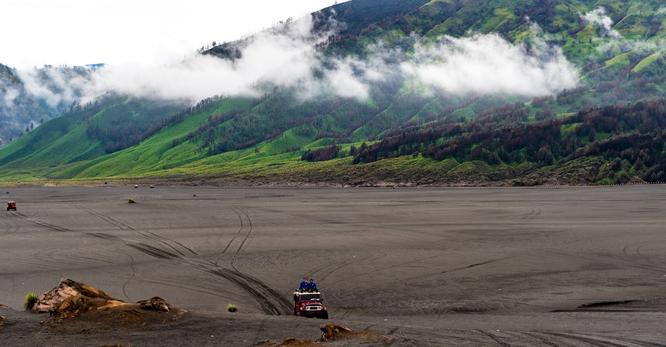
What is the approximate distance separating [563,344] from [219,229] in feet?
191

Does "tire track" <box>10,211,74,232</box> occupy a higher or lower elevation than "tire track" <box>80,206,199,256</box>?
higher

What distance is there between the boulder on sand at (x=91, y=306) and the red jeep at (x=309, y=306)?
22.1 ft

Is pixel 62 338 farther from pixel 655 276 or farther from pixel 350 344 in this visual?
pixel 655 276

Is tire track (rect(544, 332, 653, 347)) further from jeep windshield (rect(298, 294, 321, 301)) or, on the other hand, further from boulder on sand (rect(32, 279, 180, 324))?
boulder on sand (rect(32, 279, 180, 324))

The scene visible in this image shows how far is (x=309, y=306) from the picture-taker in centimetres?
3288

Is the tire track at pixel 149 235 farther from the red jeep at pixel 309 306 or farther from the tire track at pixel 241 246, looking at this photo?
the red jeep at pixel 309 306

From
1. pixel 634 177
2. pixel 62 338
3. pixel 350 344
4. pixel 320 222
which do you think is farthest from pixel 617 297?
pixel 634 177

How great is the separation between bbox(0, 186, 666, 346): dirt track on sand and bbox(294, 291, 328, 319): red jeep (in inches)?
52.6

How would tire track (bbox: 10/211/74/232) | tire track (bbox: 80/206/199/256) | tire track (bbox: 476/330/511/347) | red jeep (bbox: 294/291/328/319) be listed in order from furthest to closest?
tire track (bbox: 10/211/74/232) → tire track (bbox: 80/206/199/256) → red jeep (bbox: 294/291/328/319) → tire track (bbox: 476/330/511/347)

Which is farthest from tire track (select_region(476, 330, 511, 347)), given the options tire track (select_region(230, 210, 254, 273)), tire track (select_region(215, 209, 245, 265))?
tire track (select_region(215, 209, 245, 265))

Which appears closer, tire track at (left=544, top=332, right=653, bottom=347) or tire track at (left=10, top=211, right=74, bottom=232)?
tire track at (left=544, top=332, right=653, bottom=347)

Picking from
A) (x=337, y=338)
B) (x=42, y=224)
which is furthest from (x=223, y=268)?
(x=42, y=224)

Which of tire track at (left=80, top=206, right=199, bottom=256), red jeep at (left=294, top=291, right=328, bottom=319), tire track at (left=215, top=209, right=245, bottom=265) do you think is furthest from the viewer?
tire track at (left=80, top=206, right=199, bottom=256)

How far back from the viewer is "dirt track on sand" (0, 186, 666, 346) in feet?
93.0
